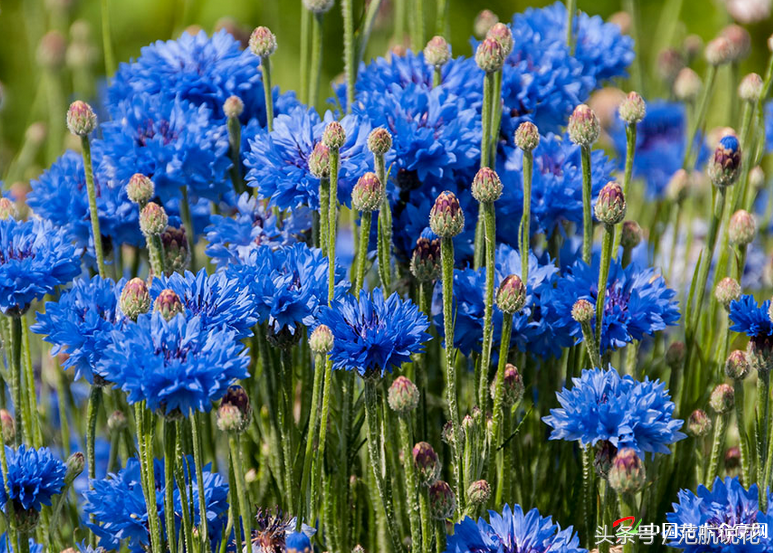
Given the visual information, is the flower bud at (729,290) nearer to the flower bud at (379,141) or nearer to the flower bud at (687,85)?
the flower bud at (379,141)

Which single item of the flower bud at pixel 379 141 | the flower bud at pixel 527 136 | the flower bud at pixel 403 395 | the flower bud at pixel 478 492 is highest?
the flower bud at pixel 527 136

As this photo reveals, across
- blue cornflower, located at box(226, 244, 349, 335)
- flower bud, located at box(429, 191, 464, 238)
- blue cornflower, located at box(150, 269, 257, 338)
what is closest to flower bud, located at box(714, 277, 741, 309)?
flower bud, located at box(429, 191, 464, 238)

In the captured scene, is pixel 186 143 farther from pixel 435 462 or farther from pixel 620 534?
pixel 620 534

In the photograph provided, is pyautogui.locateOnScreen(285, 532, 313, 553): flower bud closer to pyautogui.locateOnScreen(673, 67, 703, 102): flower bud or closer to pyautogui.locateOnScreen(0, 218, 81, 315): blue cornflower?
pyautogui.locateOnScreen(0, 218, 81, 315): blue cornflower

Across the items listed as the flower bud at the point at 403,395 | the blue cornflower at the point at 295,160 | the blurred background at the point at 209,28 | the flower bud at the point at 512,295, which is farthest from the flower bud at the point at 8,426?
the blurred background at the point at 209,28

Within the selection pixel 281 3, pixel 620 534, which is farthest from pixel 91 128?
pixel 281 3

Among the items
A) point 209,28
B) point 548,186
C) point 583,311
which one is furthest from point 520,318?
point 209,28
